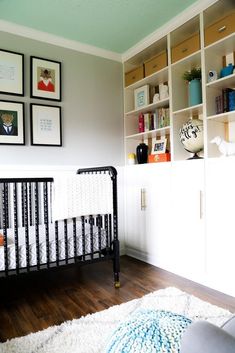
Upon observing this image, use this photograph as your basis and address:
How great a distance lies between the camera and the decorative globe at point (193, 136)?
228 cm

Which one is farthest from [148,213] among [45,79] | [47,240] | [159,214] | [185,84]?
[45,79]

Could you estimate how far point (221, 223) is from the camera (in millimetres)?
2055

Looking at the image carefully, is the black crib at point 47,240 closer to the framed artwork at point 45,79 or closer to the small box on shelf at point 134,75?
the framed artwork at point 45,79

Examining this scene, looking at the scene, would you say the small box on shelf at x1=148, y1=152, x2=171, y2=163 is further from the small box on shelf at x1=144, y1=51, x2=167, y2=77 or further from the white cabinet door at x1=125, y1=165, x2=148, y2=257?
the small box on shelf at x1=144, y1=51, x2=167, y2=77

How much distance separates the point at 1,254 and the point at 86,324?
692 mm

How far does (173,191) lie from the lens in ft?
8.11

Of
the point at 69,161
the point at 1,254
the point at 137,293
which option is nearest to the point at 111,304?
the point at 137,293

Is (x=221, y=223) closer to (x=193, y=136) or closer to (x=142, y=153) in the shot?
(x=193, y=136)

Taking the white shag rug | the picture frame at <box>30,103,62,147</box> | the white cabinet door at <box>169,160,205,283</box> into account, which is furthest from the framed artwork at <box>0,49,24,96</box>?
the white shag rug

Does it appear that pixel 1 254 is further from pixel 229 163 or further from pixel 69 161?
pixel 229 163

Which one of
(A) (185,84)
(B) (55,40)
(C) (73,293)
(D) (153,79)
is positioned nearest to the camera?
(C) (73,293)

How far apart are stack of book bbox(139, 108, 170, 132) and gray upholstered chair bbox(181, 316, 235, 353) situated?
2.20 metres

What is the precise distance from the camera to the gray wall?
254 centimetres

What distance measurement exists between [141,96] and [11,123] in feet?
4.58
